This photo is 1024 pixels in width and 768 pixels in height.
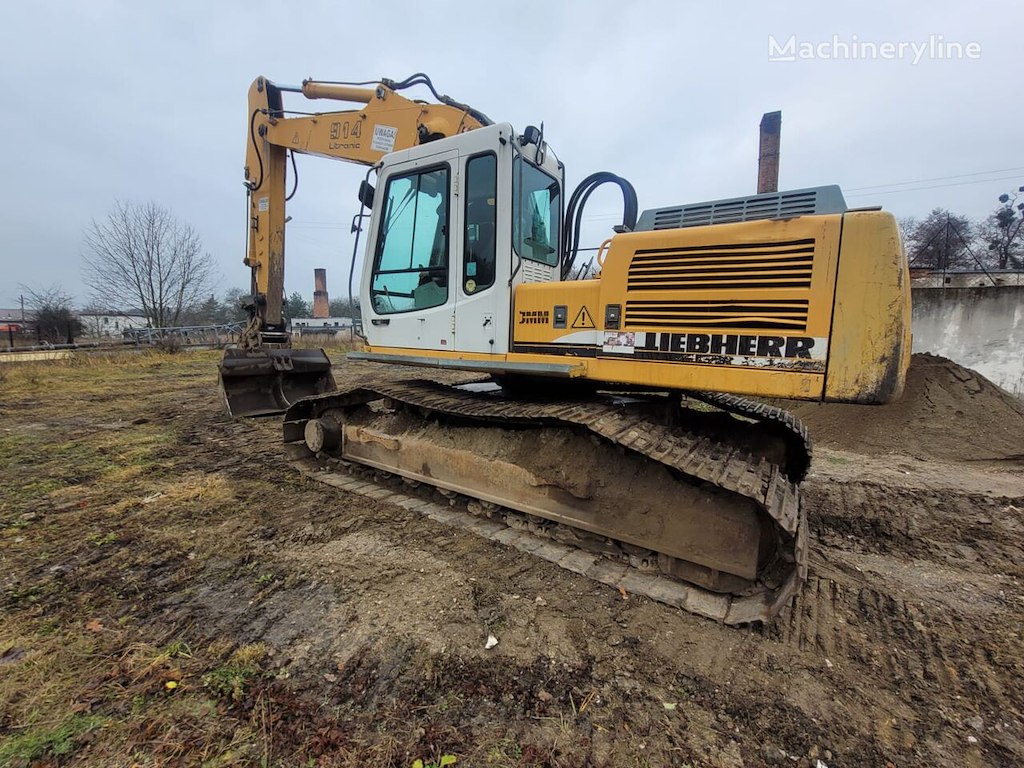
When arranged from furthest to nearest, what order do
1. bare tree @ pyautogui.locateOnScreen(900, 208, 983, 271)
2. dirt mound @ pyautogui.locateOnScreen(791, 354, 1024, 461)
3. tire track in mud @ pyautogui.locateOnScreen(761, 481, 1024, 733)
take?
bare tree @ pyautogui.locateOnScreen(900, 208, 983, 271) < dirt mound @ pyautogui.locateOnScreen(791, 354, 1024, 461) < tire track in mud @ pyautogui.locateOnScreen(761, 481, 1024, 733)

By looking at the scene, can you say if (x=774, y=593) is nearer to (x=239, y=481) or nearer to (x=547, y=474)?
(x=547, y=474)

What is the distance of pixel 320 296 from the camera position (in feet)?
188

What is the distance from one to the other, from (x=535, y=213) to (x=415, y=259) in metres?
1.04

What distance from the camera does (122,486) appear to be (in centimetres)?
435

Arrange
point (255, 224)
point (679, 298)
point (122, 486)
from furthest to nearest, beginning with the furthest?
point (255, 224) < point (122, 486) < point (679, 298)

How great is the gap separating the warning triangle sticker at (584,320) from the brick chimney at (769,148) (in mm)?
19695

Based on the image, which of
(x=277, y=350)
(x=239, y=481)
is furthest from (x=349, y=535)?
(x=277, y=350)

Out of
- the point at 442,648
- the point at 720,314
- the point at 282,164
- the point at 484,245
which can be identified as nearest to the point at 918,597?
the point at 720,314

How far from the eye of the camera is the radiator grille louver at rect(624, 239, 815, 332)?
258 centimetres

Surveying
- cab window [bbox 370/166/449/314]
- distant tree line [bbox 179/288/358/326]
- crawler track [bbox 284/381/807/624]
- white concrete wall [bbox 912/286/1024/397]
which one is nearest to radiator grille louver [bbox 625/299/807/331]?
crawler track [bbox 284/381/807/624]

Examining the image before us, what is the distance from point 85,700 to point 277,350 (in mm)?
5207

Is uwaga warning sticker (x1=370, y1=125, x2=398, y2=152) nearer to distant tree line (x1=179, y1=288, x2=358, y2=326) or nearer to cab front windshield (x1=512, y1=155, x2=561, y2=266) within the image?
cab front windshield (x1=512, y1=155, x2=561, y2=266)

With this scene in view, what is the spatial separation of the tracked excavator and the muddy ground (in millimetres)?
367

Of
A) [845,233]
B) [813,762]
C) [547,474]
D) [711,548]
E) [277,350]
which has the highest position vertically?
[845,233]
